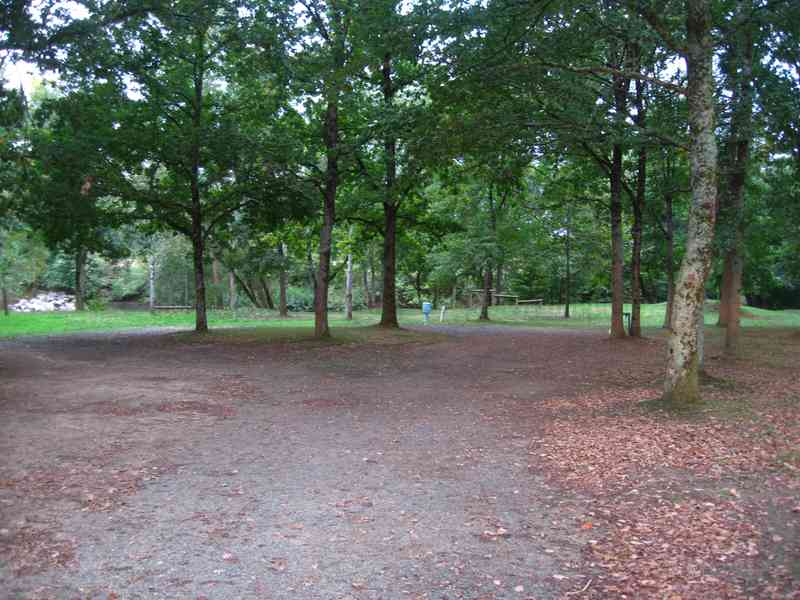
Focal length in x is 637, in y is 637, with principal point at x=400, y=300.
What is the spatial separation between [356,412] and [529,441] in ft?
9.45

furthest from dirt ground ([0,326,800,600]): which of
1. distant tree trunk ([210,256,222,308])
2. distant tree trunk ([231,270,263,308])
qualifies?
distant tree trunk ([231,270,263,308])

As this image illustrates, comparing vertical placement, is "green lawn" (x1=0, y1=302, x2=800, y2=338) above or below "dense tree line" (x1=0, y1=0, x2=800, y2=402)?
below

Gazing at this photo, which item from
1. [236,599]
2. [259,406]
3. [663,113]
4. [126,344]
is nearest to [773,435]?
[236,599]

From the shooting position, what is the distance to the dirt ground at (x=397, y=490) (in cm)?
393

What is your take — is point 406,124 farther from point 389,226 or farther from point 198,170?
point 198,170

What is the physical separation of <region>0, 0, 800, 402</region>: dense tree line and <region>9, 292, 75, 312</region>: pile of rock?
70.4 feet

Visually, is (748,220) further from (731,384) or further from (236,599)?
(236,599)

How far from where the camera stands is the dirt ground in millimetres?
3930

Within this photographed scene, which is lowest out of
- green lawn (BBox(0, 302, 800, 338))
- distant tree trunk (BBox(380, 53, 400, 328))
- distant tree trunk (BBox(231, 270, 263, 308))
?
green lawn (BBox(0, 302, 800, 338))

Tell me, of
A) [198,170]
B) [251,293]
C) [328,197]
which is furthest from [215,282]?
[328,197]

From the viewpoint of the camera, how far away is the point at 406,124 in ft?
46.2

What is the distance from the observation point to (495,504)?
530 cm

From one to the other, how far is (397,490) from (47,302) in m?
49.4

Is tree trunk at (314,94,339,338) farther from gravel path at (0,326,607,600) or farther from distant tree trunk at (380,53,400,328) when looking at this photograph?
gravel path at (0,326,607,600)
